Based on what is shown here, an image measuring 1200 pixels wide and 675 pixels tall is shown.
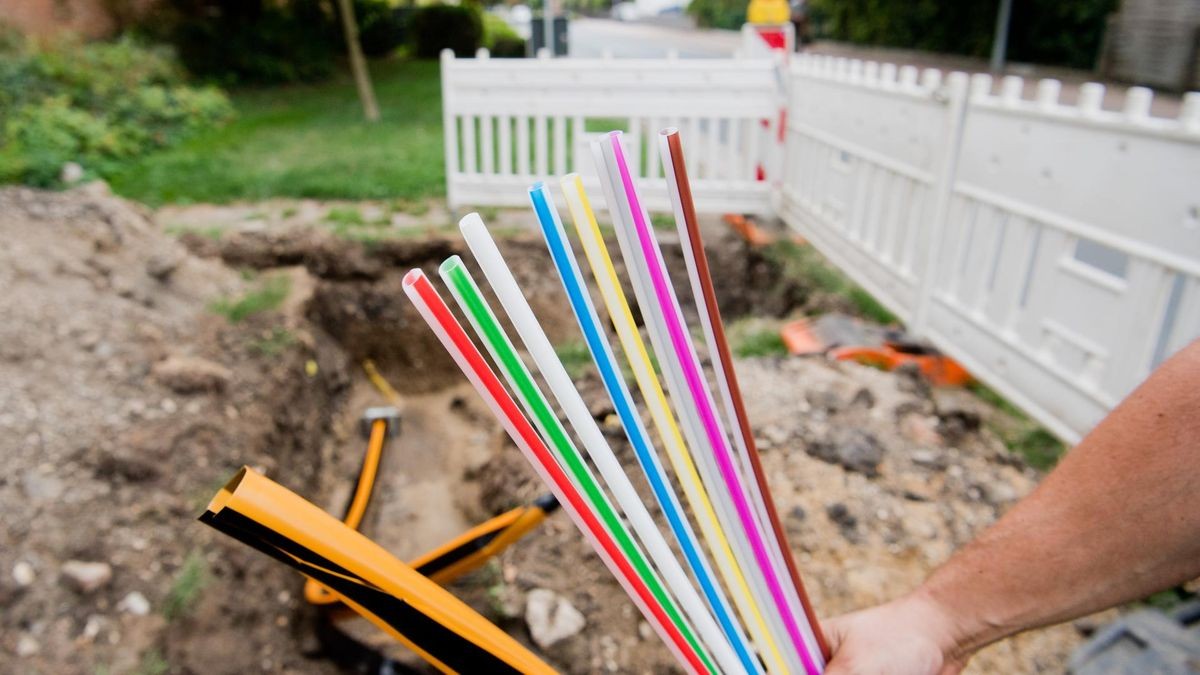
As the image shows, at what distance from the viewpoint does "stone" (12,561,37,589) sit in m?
2.43

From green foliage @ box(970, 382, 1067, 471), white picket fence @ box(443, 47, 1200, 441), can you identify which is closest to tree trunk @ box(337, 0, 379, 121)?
white picket fence @ box(443, 47, 1200, 441)

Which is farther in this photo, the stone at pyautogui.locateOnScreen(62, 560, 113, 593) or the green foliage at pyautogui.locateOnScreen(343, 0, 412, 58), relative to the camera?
the green foliage at pyautogui.locateOnScreen(343, 0, 412, 58)

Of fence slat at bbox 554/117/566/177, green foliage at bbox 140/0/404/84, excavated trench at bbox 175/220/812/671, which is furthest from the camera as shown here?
green foliage at bbox 140/0/404/84

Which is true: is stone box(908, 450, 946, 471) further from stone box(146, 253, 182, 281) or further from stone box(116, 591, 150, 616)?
stone box(146, 253, 182, 281)

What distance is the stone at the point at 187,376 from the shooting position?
135 inches

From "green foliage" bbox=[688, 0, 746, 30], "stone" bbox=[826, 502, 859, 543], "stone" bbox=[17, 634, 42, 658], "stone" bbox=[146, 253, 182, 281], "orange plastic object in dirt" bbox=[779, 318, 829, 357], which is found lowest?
"stone" bbox=[17, 634, 42, 658]

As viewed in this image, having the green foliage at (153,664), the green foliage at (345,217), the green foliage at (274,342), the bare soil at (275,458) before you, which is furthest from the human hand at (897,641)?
the green foliage at (345,217)

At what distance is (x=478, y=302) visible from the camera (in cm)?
63

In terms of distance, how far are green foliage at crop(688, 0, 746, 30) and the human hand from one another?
29616mm

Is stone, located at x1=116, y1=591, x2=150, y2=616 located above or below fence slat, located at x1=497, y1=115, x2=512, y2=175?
below

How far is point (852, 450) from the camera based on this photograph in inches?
107

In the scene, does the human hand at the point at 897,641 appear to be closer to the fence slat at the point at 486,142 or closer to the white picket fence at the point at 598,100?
the white picket fence at the point at 598,100

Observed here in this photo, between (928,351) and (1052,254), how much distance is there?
81 centimetres

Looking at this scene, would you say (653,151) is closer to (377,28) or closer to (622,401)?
(622,401)
